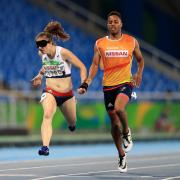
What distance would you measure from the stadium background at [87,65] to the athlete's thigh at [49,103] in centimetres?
943

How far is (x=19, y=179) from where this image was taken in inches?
464

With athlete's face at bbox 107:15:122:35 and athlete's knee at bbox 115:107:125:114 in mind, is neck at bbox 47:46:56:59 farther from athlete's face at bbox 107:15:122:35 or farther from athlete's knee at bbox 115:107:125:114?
athlete's knee at bbox 115:107:125:114

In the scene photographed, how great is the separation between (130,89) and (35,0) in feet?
66.4

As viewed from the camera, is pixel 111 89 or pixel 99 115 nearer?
pixel 111 89

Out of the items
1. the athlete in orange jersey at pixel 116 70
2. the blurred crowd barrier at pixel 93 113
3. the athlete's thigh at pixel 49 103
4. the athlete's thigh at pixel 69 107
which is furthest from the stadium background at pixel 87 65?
the athlete in orange jersey at pixel 116 70

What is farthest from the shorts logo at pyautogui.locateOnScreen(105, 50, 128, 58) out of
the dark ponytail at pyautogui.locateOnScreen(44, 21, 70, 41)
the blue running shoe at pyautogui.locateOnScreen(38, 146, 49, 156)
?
the blue running shoe at pyautogui.locateOnScreen(38, 146, 49, 156)

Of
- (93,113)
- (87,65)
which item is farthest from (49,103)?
(87,65)

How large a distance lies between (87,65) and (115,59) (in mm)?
18732

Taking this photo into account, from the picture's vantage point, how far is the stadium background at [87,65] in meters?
23.5

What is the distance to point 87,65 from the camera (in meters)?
31.7

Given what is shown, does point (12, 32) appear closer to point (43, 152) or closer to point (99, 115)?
point (99, 115)

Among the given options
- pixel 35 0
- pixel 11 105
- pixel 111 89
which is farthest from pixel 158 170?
pixel 35 0

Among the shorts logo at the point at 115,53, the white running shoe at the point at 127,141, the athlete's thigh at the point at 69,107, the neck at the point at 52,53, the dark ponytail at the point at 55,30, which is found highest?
the dark ponytail at the point at 55,30

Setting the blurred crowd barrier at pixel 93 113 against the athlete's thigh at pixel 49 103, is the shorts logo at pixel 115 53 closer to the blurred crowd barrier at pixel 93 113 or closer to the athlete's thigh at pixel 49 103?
the athlete's thigh at pixel 49 103
